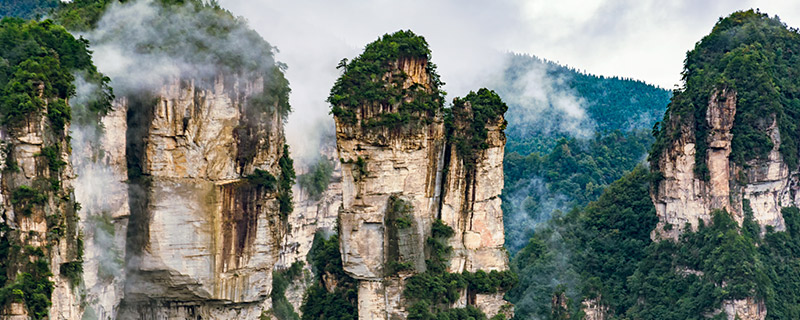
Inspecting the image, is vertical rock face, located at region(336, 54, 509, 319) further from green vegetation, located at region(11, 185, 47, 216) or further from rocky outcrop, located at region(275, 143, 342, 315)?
green vegetation, located at region(11, 185, 47, 216)

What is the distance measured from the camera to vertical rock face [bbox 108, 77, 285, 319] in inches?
1897

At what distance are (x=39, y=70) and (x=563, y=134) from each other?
274 ft

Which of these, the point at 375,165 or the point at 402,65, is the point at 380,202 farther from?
the point at 402,65

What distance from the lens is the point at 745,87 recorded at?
6856cm

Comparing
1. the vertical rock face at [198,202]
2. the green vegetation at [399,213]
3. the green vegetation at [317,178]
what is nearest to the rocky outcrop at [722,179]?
the green vegetation at [317,178]

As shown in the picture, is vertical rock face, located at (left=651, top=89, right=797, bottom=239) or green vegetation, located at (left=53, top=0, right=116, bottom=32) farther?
vertical rock face, located at (left=651, top=89, right=797, bottom=239)

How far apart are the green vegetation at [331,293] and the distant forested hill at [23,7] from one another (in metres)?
17.7

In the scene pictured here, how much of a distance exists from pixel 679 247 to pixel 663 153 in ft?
14.7

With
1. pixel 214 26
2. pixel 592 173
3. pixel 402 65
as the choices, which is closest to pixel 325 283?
pixel 402 65

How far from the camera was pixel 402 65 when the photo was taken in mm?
55562

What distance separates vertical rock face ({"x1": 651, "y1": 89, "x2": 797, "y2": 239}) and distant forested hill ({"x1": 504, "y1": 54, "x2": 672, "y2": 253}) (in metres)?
22.6

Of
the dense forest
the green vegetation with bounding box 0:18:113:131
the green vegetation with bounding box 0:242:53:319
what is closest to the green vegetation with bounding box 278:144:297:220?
the green vegetation with bounding box 0:18:113:131

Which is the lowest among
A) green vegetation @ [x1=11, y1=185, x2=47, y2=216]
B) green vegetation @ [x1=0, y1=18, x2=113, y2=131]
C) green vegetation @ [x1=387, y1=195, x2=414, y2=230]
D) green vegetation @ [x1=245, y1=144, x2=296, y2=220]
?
green vegetation @ [x1=11, y1=185, x2=47, y2=216]

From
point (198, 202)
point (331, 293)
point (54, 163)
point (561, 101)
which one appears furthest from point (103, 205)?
point (561, 101)
